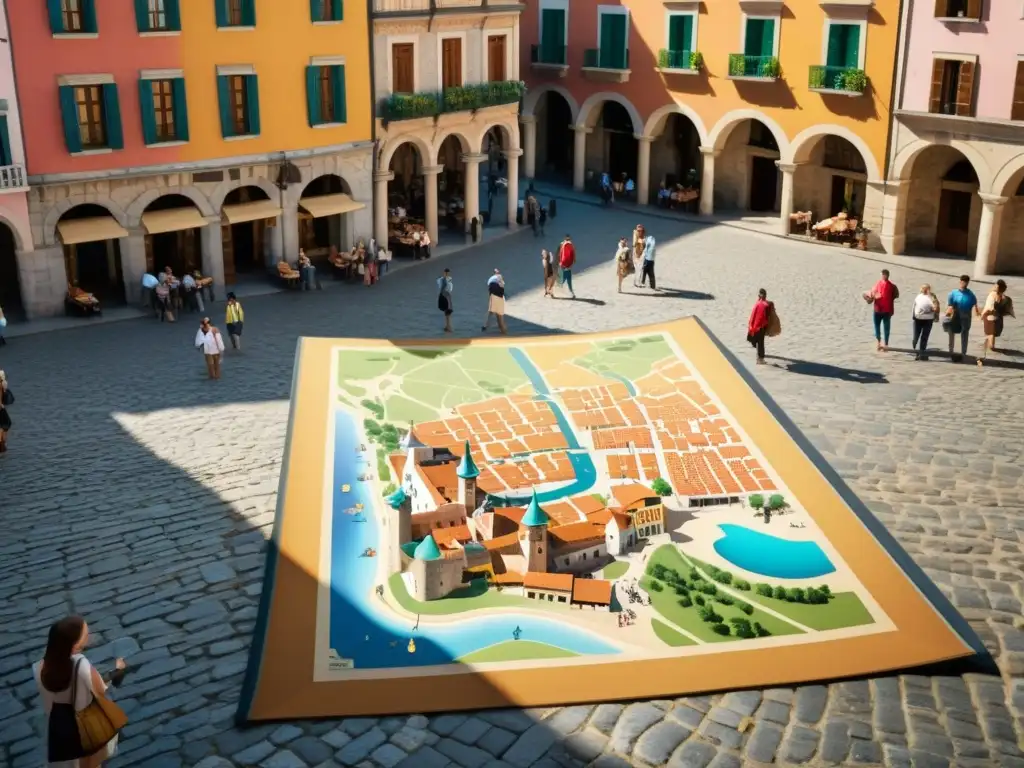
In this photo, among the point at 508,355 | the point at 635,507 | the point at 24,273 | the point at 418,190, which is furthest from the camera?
the point at 418,190

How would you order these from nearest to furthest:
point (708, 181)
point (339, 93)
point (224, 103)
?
point (224, 103) < point (339, 93) < point (708, 181)

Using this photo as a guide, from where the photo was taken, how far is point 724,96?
44.4 m

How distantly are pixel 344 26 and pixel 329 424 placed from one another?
1938 cm

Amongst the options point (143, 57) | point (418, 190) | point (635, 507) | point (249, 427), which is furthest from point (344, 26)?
point (635, 507)

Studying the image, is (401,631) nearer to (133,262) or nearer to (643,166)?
(133,262)

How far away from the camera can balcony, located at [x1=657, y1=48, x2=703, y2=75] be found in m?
44.8

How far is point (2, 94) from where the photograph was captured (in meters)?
30.7

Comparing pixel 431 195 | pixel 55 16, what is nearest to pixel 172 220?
pixel 55 16

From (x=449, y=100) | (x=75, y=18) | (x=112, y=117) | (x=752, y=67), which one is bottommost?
(x=449, y=100)

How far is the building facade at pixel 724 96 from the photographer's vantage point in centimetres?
4012

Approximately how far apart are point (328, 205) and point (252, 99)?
4.07 m

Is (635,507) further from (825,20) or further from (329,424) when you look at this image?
(825,20)

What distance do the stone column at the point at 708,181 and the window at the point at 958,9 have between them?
10318 millimetres

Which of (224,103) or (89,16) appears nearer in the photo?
(89,16)
